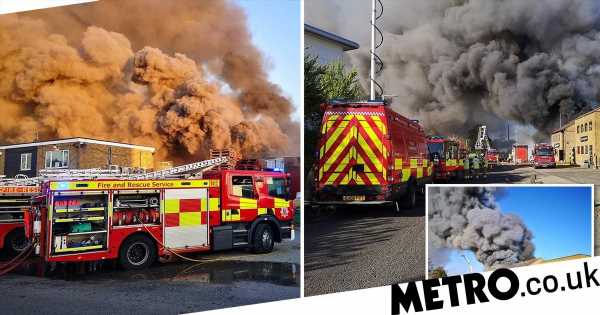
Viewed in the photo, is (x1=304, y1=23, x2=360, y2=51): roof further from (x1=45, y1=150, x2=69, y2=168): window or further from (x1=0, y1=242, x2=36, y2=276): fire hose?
(x1=0, y1=242, x2=36, y2=276): fire hose

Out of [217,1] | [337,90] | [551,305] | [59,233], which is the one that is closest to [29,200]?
[59,233]

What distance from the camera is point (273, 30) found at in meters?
6.39

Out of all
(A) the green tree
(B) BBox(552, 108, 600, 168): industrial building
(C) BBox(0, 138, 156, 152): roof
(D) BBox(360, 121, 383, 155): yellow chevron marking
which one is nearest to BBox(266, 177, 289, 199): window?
(A) the green tree

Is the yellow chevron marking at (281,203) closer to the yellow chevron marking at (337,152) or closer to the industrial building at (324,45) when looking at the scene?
the yellow chevron marking at (337,152)

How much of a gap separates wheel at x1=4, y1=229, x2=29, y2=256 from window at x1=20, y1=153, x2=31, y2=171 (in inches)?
25.8

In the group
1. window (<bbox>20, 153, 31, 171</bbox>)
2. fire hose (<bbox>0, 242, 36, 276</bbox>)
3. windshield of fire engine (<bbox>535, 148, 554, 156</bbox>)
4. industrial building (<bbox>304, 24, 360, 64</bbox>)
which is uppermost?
industrial building (<bbox>304, 24, 360, 64</bbox>)

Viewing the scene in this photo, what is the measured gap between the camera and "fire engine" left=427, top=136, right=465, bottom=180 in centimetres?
728

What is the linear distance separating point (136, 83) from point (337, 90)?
2.07 metres

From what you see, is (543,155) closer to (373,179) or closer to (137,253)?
(373,179)

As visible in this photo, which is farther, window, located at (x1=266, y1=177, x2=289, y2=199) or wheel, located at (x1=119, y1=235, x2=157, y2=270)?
window, located at (x1=266, y1=177, x2=289, y2=199)

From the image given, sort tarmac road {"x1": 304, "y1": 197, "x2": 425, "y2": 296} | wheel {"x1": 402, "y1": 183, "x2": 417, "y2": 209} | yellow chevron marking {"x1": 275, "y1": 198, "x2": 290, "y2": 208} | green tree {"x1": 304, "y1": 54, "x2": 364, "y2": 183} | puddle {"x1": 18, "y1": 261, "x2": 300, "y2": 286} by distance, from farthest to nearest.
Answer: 1. wheel {"x1": 402, "y1": 183, "x2": 417, "y2": 209}
2. yellow chevron marking {"x1": 275, "y1": 198, "x2": 290, "y2": 208}
3. green tree {"x1": 304, "y1": 54, "x2": 364, "y2": 183}
4. tarmac road {"x1": 304, "y1": 197, "x2": 425, "y2": 296}
5. puddle {"x1": 18, "y1": 261, "x2": 300, "y2": 286}

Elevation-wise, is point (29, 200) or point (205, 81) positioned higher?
point (205, 81)

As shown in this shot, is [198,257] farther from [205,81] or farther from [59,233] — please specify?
[205,81]

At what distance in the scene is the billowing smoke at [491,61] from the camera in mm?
7234
